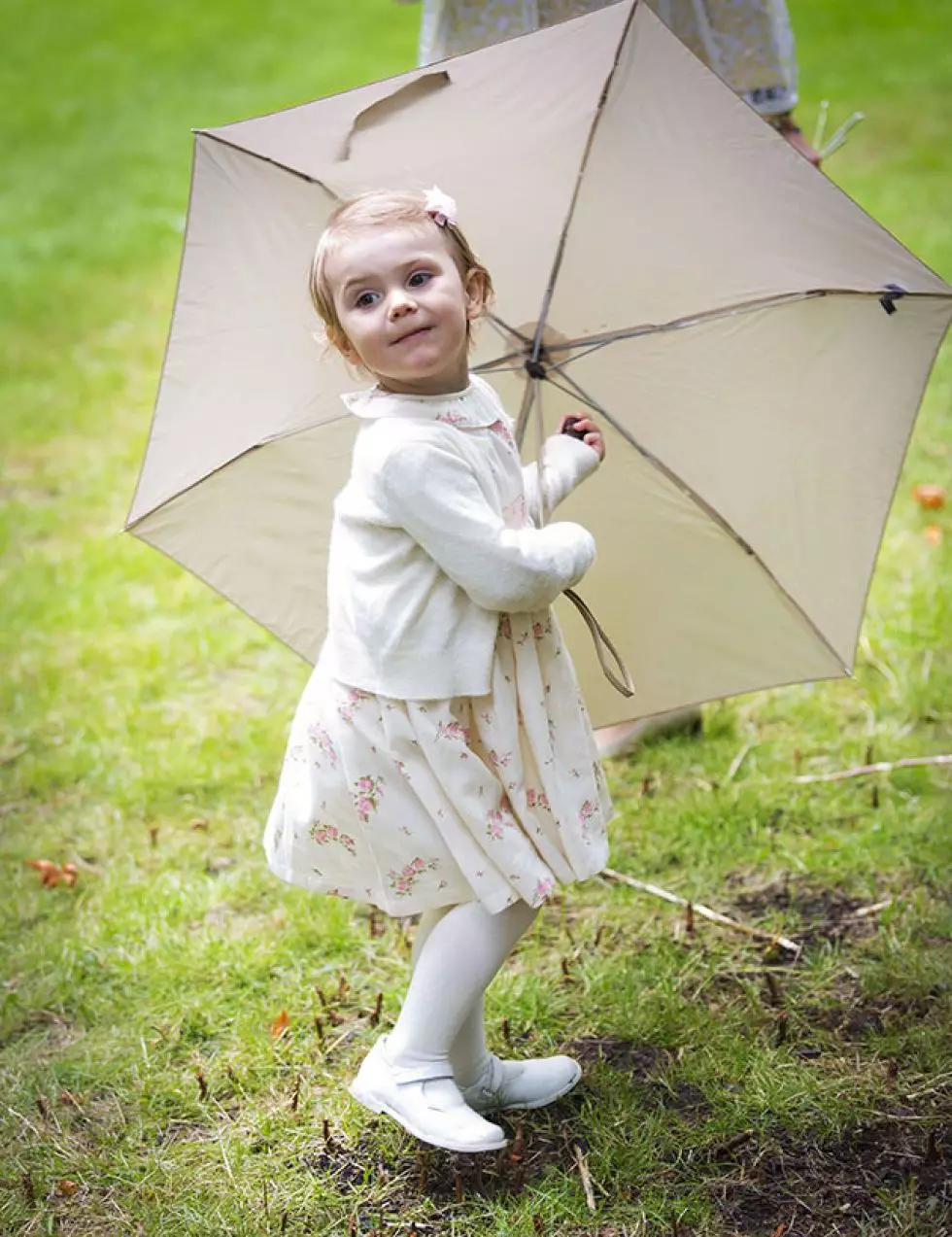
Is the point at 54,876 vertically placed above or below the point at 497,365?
below

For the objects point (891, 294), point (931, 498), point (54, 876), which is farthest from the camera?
point (931, 498)

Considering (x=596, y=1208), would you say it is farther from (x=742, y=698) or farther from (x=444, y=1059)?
(x=742, y=698)

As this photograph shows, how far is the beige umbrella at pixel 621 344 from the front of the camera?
7.76ft

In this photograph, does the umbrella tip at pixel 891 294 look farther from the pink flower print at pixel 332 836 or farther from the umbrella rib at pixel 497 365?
the pink flower print at pixel 332 836

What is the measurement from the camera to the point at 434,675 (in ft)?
7.16

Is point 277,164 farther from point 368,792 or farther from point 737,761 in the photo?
point 737,761

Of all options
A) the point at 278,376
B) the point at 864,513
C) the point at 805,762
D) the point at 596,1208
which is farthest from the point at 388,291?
the point at 805,762

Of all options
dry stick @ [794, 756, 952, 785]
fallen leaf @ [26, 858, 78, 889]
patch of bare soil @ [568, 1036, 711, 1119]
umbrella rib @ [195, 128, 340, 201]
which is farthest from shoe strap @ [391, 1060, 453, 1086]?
dry stick @ [794, 756, 952, 785]

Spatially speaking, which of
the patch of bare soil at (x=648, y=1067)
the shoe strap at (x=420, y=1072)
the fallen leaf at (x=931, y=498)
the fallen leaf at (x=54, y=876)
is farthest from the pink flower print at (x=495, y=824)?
the fallen leaf at (x=931, y=498)

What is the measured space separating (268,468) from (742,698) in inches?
63.0

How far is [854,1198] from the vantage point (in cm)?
232

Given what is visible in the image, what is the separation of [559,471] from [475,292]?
289 mm

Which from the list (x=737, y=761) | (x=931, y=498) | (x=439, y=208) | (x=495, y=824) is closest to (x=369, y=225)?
(x=439, y=208)

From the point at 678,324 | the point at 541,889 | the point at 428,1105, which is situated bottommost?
the point at 428,1105
